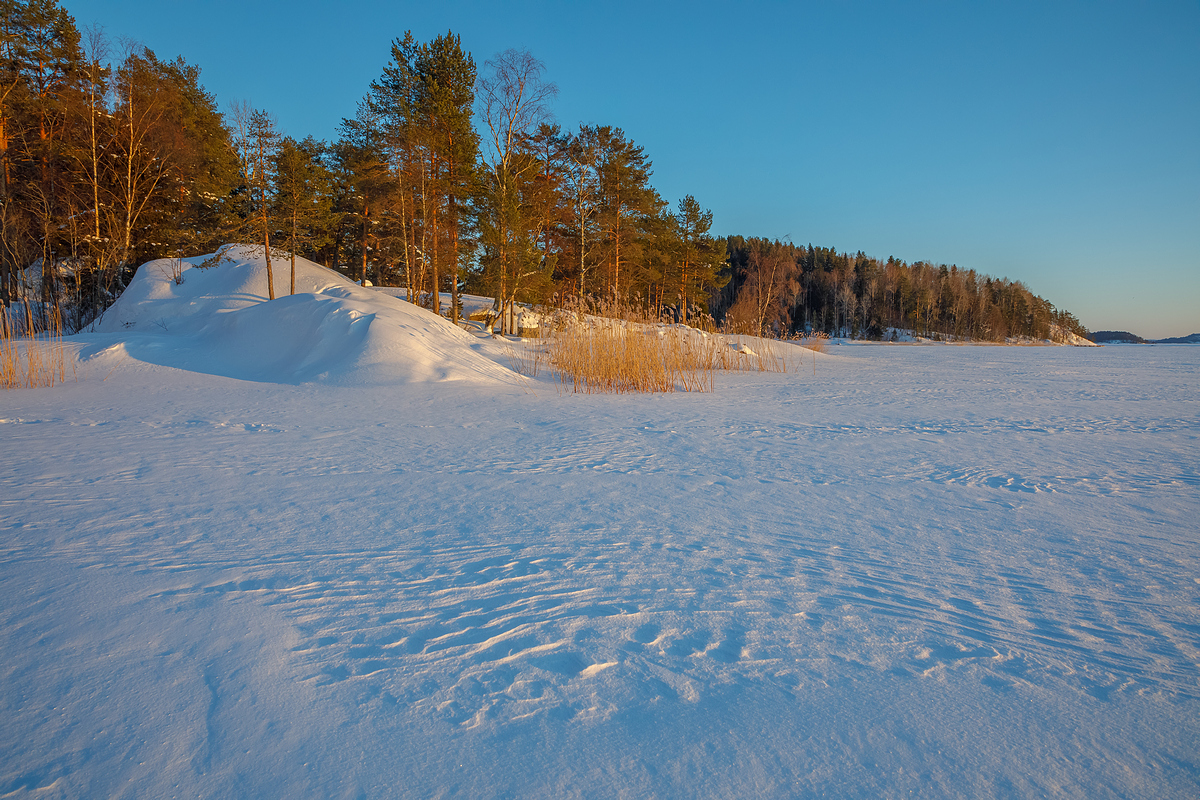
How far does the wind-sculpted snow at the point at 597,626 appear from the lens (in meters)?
1.01

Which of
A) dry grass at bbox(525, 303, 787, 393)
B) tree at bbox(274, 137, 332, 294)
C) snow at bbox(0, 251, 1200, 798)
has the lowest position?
snow at bbox(0, 251, 1200, 798)

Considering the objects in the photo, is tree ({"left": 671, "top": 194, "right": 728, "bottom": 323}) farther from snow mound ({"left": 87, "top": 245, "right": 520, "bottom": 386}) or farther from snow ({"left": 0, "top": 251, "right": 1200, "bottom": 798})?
snow ({"left": 0, "top": 251, "right": 1200, "bottom": 798})

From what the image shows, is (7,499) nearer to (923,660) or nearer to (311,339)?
(923,660)

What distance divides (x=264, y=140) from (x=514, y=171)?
25.3 feet

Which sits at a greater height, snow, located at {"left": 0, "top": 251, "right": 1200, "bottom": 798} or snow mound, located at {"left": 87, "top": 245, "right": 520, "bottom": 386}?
snow mound, located at {"left": 87, "top": 245, "right": 520, "bottom": 386}

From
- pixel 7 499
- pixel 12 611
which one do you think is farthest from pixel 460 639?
pixel 7 499

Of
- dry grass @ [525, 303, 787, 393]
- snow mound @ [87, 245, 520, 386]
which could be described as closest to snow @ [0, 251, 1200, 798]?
dry grass @ [525, 303, 787, 393]

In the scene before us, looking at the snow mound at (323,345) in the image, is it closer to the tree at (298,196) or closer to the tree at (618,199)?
the tree at (298,196)

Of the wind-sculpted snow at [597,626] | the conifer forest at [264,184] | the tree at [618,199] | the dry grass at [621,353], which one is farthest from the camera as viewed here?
the tree at [618,199]

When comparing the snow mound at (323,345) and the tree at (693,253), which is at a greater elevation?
the tree at (693,253)

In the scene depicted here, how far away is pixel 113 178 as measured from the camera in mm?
16422

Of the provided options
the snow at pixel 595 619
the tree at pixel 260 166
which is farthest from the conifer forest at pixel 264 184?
the snow at pixel 595 619

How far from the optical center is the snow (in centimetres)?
101

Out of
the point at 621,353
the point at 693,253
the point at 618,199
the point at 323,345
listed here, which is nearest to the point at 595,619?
the point at 621,353
